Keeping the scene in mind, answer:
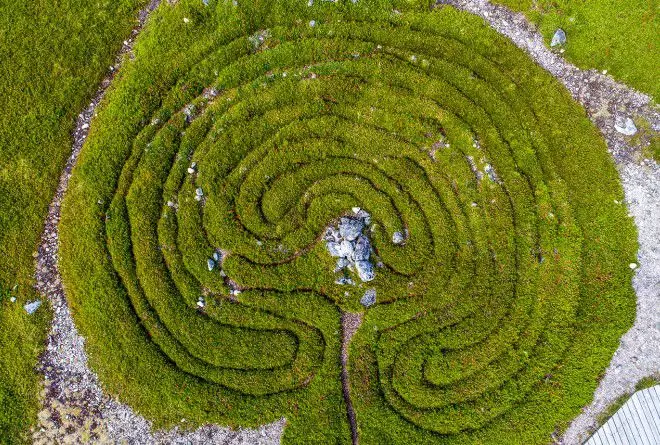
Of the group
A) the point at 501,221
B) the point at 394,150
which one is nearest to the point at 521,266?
the point at 501,221

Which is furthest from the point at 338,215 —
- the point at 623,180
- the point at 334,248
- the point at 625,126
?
the point at 625,126

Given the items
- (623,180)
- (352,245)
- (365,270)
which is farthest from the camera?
(623,180)

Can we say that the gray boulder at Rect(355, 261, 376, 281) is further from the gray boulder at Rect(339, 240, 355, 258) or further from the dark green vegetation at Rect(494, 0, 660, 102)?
the dark green vegetation at Rect(494, 0, 660, 102)

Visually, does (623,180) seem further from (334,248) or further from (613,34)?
(334,248)

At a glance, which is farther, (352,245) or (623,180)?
(623,180)

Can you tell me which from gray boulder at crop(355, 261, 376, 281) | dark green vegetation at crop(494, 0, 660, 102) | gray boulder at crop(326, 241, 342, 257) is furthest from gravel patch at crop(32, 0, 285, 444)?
dark green vegetation at crop(494, 0, 660, 102)

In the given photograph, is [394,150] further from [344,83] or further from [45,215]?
[45,215]

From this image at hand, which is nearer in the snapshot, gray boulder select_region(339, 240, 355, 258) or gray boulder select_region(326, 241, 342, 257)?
gray boulder select_region(339, 240, 355, 258)
